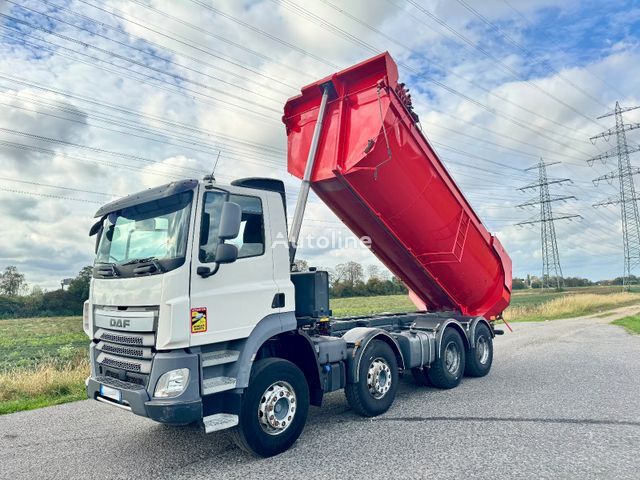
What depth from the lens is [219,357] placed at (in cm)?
447

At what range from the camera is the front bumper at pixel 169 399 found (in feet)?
13.2

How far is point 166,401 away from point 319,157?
398 centimetres

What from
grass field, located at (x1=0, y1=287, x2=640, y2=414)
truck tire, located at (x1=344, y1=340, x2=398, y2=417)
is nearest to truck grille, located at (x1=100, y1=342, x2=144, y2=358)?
grass field, located at (x1=0, y1=287, x2=640, y2=414)

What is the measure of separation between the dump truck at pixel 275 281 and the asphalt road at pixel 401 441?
41 cm

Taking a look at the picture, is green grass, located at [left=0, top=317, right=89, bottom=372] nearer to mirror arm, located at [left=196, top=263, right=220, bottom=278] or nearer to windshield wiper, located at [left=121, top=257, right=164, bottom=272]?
windshield wiper, located at [left=121, top=257, right=164, bottom=272]

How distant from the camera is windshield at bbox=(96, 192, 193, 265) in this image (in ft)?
14.4

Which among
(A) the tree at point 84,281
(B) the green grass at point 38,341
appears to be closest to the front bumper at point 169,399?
(A) the tree at point 84,281

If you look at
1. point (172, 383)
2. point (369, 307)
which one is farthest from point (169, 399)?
point (369, 307)

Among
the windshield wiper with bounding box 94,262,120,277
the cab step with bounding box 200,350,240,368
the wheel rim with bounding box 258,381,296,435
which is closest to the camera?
the cab step with bounding box 200,350,240,368

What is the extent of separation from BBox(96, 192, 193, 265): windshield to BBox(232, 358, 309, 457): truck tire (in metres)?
1.50

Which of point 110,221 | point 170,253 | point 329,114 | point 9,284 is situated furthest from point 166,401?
point 9,284

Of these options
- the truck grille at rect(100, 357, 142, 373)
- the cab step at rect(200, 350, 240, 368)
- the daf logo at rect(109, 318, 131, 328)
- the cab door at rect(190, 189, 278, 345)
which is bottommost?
the truck grille at rect(100, 357, 142, 373)

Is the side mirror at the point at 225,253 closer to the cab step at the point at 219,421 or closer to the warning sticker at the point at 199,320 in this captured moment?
the warning sticker at the point at 199,320

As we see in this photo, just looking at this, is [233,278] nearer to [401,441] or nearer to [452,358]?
[401,441]
